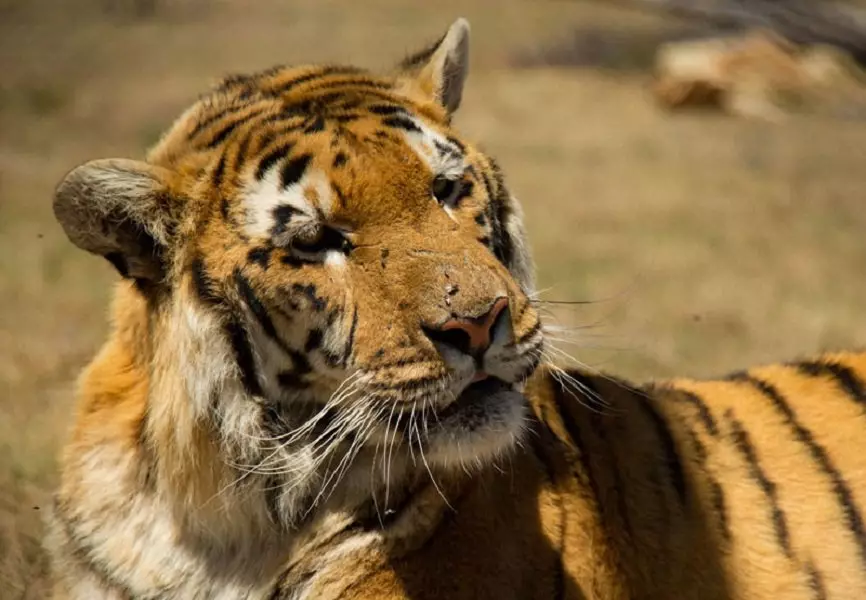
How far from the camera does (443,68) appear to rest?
2.28m

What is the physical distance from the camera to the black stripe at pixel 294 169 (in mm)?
1872

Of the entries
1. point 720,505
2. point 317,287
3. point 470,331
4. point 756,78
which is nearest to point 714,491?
point 720,505

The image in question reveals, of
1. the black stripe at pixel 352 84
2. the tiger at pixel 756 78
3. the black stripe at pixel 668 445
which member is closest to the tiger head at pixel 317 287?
the black stripe at pixel 352 84

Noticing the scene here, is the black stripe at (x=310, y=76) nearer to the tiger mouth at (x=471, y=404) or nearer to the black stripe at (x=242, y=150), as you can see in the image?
the black stripe at (x=242, y=150)

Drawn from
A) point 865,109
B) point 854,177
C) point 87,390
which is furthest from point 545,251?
point 865,109

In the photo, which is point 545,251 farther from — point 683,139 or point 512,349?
point 512,349

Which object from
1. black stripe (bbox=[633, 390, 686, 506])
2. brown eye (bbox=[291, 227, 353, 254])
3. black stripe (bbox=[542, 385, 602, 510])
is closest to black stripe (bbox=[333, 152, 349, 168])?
brown eye (bbox=[291, 227, 353, 254])

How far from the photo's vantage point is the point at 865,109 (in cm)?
813

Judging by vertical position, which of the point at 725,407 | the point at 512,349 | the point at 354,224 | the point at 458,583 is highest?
the point at 354,224

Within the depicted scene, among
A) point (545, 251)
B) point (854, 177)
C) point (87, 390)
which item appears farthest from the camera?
point (854, 177)

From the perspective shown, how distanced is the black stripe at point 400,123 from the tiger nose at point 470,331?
1.27 ft

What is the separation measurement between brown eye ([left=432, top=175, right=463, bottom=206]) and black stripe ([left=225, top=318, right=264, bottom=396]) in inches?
14.6

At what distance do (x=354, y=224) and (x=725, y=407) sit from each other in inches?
37.2

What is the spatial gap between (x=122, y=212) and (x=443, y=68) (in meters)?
0.71
